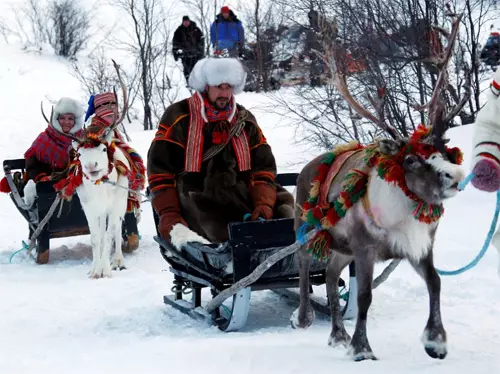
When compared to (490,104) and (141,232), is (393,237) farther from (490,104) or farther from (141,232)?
(141,232)

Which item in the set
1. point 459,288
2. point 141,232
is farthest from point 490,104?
point 141,232

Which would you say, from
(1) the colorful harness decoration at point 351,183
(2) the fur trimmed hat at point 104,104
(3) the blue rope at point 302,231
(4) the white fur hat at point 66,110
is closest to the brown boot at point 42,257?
(4) the white fur hat at point 66,110

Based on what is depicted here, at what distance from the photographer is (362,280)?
200 inches

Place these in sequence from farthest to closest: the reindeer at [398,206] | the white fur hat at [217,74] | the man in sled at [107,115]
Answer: the man in sled at [107,115], the white fur hat at [217,74], the reindeer at [398,206]

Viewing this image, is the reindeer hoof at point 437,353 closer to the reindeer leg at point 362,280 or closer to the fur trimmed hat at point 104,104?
the reindeer leg at point 362,280

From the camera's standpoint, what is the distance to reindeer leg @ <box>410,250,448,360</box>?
486 centimetres

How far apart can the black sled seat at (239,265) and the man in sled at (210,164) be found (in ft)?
1.20

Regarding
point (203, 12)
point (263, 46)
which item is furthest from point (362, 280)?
point (203, 12)

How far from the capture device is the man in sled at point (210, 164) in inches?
272

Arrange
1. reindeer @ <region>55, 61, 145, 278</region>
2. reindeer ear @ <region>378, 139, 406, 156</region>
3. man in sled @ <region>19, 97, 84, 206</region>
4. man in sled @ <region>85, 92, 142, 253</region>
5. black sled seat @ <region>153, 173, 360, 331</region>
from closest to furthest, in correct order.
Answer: reindeer ear @ <region>378, 139, 406, 156</region> < black sled seat @ <region>153, 173, 360, 331</region> < reindeer @ <region>55, 61, 145, 278</region> < man in sled @ <region>85, 92, 142, 253</region> < man in sled @ <region>19, 97, 84, 206</region>

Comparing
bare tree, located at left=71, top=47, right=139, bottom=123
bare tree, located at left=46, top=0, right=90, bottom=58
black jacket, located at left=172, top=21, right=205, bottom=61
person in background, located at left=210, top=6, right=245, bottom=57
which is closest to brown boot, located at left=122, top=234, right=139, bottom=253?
bare tree, located at left=71, top=47, right=139, bottom=123

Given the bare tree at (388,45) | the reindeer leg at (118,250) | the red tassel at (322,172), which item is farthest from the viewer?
the bare tree at (388,45)

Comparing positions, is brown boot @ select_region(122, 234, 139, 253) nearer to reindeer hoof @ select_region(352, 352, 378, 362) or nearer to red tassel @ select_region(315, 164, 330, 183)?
red tassel @ select_region(315, 164, 330, 183)

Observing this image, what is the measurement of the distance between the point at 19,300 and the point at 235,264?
247cm
